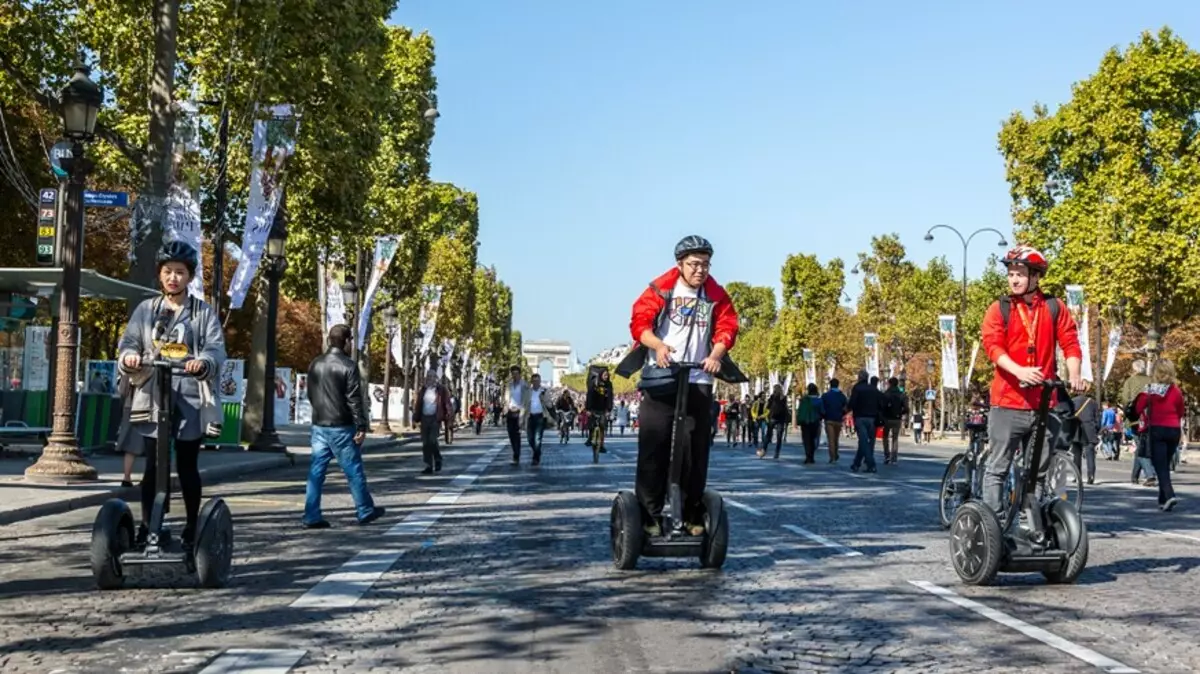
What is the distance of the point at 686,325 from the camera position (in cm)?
881

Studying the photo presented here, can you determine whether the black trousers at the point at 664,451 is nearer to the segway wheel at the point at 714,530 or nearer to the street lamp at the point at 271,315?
the segway wheel at the point at 714,530

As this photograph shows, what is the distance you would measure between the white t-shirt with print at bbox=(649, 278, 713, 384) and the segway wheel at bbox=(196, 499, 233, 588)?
2.81 metres

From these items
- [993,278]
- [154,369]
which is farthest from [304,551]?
[993,278]

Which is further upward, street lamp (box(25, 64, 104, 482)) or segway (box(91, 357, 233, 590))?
street lamp (box(25, 64, 104, 482))

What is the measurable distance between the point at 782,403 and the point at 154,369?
87.0 ft

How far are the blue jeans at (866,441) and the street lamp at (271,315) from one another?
11.2 meters

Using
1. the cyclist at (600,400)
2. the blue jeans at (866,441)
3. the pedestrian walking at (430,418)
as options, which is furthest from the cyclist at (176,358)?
the cyclist at (600,400)

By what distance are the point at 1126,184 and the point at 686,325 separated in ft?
132

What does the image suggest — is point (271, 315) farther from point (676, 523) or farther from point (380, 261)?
point (676, 523)

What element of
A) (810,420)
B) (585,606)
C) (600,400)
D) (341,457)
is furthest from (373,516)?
(810,420)

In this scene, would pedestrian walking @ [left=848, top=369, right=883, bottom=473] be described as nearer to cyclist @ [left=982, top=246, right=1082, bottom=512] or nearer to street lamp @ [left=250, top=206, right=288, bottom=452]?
street lamp @ [left=250, top=206, right=288, bottom=452]

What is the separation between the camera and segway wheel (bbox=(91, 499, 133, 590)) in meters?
7.44

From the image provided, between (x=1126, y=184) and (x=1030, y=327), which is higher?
(x=1126, y=184)

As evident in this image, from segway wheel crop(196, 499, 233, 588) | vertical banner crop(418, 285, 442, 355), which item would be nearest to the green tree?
vertical banner crop(418, 285, 442, 355)
